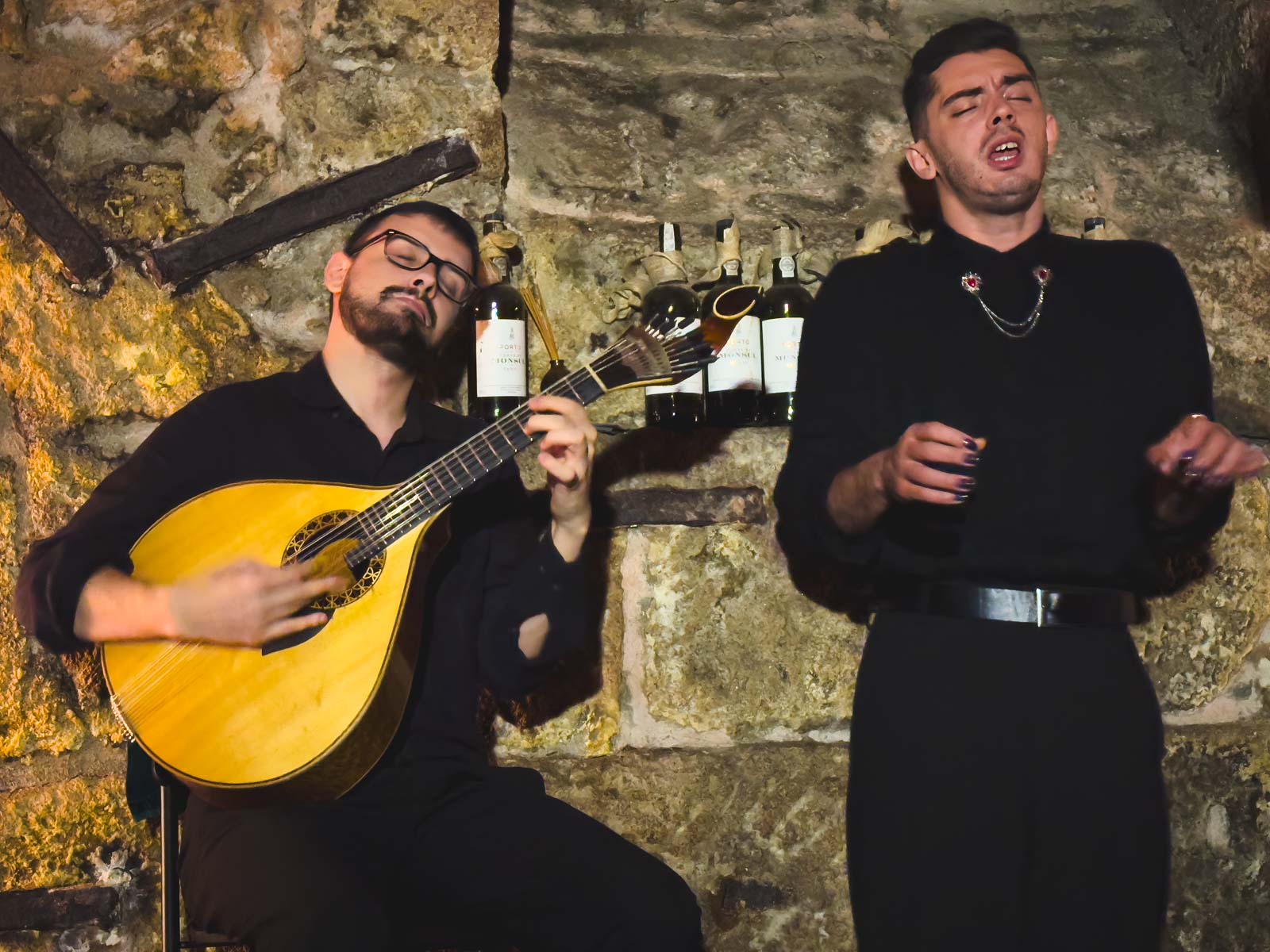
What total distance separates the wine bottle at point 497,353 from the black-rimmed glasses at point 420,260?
0.10 m

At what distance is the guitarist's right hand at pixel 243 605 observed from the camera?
6.20ft

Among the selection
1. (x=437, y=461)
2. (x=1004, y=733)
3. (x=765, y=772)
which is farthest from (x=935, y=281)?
(x=765, y=772)

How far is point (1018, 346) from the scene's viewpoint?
1946mm

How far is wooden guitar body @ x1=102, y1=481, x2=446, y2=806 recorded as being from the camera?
1.88 meters

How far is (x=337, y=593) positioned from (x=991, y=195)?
1325 millimetres

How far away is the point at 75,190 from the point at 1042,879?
2.31 meters

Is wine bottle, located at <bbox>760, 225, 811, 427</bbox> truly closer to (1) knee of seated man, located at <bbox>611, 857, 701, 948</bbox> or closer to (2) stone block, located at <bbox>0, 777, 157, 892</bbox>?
(1) knee of seated man, located at <bbox>611, 857, 701, 948</bbox>

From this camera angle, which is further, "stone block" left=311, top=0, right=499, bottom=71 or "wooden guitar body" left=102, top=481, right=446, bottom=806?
"stone block" left=311, top=0, right=499, bottom=71

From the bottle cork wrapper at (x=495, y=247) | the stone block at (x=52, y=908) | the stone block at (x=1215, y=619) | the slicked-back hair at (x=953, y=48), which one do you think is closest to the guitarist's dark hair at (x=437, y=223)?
the bottle cork wrapper at (x=495, y=247)

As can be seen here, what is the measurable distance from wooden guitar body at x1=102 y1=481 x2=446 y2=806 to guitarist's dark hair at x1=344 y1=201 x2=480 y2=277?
24.1 inches

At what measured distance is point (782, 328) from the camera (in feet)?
8.06

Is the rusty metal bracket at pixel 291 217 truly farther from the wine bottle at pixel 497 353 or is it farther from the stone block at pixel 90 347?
the wine bottle at pixel 497 353

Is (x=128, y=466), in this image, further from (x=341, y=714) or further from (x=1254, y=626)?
(x=1254, y=626)

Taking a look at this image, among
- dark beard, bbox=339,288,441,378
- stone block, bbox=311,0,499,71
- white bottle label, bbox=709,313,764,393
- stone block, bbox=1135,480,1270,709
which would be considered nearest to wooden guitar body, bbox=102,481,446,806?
dark beard, bbox=339,288,441,378
